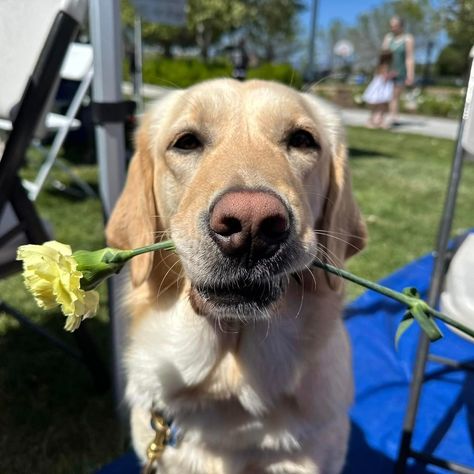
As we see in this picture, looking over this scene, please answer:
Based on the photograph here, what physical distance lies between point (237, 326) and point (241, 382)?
19cm

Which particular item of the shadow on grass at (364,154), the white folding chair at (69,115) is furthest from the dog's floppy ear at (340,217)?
the shadow on grass at (364,154)

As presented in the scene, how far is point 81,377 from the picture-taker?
9.18 ft

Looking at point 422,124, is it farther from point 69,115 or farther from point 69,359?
point 69,359

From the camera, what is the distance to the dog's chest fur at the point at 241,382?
5.48ft

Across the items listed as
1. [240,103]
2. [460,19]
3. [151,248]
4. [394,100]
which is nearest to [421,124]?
[394,100]

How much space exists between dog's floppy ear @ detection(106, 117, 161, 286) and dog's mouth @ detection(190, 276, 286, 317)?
514 millimetres

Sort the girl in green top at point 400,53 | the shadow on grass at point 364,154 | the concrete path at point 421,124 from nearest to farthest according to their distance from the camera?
the shadow on grass at point 364,154 → the girl in green top at point 400,53 → the concrete path at point 421,124

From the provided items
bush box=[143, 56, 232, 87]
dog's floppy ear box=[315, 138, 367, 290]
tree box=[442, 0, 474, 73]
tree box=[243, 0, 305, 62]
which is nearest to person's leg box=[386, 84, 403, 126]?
bush box=[143, 56, 232, 87]

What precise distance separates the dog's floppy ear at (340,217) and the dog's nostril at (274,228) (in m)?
0.64

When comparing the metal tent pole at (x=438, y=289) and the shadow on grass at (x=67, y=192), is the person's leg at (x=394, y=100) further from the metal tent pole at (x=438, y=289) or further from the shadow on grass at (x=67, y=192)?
the metal tent pole at (x=438, y=289)

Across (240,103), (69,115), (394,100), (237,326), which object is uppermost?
(240,103)

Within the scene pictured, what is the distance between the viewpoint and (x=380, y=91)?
12.7 m

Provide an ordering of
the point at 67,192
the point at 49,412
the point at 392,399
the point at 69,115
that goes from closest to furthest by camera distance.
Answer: the point at 49,412 → the point at 392,399 → the point at 69,115 → the point at 67,192

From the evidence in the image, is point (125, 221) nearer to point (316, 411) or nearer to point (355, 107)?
point (316, 411)
